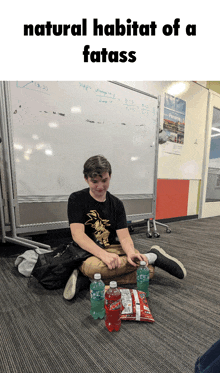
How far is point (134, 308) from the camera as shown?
831 millimetres

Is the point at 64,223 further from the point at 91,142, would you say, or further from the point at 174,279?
the point at 174,279

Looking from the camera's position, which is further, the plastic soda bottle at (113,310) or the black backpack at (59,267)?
the black backpack at (59,267)

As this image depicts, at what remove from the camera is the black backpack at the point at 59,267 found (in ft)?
3.40

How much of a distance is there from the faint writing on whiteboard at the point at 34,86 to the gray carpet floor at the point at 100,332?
1.43 metres

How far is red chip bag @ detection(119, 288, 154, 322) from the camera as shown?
81cm

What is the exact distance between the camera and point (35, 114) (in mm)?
1517

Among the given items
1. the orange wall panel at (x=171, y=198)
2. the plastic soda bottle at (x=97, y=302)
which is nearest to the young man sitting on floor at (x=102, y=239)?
the plastic soda bottle at (x=97, y=302)

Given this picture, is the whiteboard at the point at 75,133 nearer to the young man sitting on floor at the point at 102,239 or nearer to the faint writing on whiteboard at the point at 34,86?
the faint writing on whiteboard at the point at 34,86

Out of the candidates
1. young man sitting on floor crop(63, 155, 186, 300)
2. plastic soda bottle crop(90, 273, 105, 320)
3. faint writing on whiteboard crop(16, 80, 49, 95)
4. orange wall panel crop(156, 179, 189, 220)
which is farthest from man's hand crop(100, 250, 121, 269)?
orange wall panel crop(156, 179, 189, 220)

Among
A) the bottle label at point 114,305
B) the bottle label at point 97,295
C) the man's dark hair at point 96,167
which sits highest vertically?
the man's dark hair at point 96,167

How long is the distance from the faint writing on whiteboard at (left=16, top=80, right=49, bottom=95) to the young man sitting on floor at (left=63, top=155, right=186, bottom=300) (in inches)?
34.5

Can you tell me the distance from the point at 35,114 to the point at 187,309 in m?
1.69

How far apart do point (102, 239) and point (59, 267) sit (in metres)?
0.30
